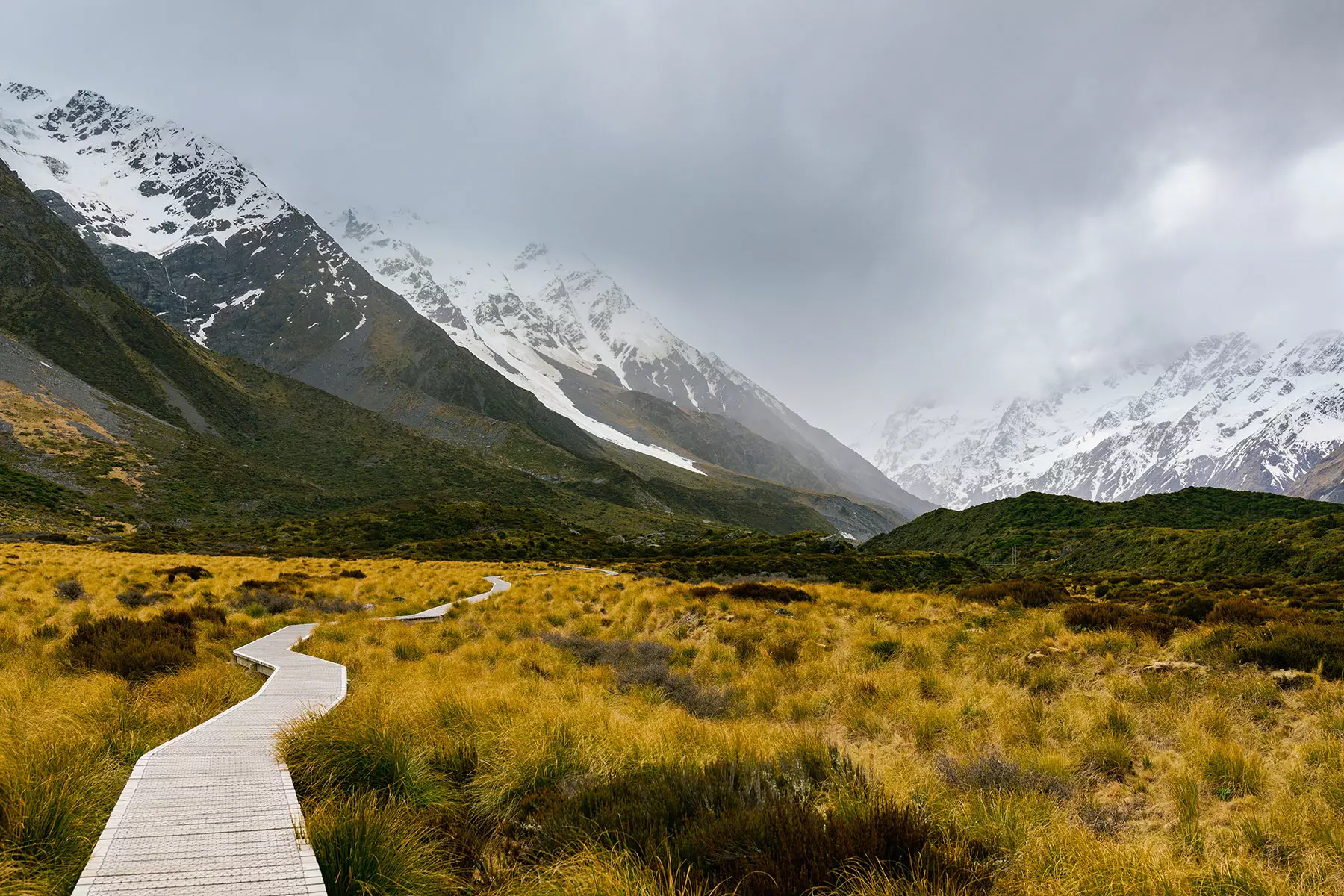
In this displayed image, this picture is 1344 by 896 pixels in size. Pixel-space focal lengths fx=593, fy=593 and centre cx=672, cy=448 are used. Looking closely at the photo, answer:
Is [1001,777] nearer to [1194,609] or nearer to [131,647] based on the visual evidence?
[1194,609]

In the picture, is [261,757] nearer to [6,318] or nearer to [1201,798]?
[1201,798]

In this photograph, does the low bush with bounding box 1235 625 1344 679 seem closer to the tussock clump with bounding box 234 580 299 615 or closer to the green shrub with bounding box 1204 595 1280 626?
the green shrub with bounding box 1204 595 1280 626

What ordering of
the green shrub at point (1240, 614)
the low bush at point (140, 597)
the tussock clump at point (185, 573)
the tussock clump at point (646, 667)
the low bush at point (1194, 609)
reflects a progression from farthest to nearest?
the tussock clump at point (185, 573)
the low bush at point (140, 597)
the low bush at point (1194, 609)
the green shrub at point (1240, 614)
the tussock clump at point (646, 667)

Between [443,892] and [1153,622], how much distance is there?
39.1ft

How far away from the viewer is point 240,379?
142 metres

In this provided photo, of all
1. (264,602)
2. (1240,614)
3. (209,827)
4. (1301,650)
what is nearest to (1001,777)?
(1301,650)

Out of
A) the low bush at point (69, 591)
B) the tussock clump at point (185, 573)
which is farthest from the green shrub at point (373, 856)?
the tussock clump at point (185, 573)

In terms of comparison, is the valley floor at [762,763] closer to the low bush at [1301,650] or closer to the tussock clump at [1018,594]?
the low bush at [1301,650]

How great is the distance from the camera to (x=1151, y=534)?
44312 mm

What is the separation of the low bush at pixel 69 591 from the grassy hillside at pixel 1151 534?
4948cm

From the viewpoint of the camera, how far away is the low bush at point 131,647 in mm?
8664

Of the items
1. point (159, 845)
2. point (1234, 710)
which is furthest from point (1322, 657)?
point (159, 845)

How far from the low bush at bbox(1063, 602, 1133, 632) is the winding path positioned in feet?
41.2

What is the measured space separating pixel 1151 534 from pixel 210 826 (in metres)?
56.3
